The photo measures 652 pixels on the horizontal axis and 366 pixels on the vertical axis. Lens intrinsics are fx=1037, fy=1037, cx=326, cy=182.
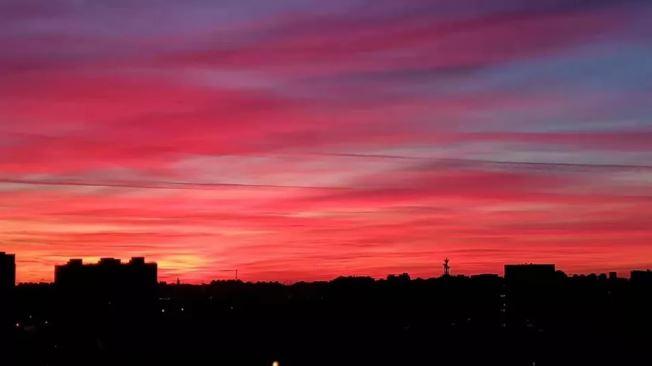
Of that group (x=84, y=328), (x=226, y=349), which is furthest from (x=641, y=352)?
(x=84, y=328)

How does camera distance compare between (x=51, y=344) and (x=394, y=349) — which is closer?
(x=394, y=349)

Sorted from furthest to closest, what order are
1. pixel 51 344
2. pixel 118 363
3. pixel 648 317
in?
pixel 648 317, pixel 51 344, pixel 118 363

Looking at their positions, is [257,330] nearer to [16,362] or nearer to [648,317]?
[16,362]

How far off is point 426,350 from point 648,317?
226 feet

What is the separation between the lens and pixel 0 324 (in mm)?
170250

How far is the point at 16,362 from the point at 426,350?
56.0 metres

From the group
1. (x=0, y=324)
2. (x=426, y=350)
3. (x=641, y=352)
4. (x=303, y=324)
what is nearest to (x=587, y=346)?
(x=641, y=352)

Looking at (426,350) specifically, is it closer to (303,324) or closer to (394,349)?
(394,349)

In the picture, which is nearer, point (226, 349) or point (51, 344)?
point (226, 349)

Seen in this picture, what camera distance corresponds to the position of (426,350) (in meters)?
148

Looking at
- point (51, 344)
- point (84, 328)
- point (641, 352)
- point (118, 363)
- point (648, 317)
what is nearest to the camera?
point (118, 363)

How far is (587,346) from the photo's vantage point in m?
149

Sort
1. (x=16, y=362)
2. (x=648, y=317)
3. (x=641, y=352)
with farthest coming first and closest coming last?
(x=648, y=317)
(x=641, y=352)
(x=16, y=362)

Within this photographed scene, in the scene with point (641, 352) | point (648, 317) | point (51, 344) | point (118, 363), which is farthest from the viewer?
point (648, 317)
